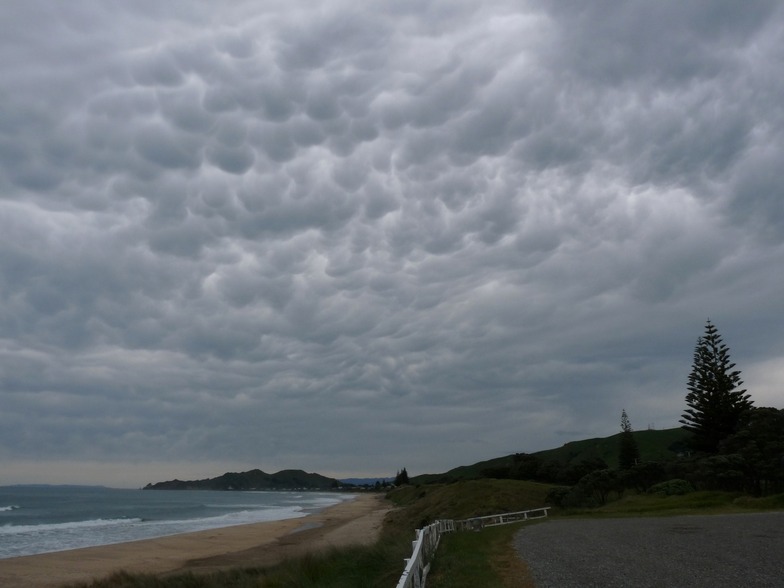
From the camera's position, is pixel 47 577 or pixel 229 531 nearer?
pixel 47 577

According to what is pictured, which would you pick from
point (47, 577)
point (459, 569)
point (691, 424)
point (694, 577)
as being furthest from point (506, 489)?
point (694, 577)

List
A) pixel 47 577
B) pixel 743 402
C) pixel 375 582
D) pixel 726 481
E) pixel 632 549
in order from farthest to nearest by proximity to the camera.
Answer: pixel 743 402, pixel 726 481, pixel 47 577, pixel 632 549, pixel 375 582

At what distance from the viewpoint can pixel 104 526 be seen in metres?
54.9

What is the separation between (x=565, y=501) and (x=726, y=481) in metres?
8.61

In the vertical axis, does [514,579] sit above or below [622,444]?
below

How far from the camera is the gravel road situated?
1046cm

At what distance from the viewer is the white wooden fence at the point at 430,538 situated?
918cm

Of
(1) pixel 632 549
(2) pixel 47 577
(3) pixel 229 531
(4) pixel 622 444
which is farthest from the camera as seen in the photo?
(4) pixel 622 444

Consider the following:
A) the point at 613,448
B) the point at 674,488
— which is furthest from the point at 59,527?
the point at 613,448

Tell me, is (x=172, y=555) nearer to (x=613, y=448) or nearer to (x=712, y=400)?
(x=712, y=400)

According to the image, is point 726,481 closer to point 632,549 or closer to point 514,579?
point 632,549

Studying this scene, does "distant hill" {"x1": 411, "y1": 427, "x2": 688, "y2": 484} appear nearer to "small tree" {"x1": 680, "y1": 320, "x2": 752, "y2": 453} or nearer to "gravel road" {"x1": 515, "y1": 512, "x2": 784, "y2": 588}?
"small tree" {"x1": 680, "y1": 320, "x2": 752, "y2": 453}

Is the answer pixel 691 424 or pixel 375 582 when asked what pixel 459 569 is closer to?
pixel 375 582

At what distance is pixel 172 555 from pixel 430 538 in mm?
20568
